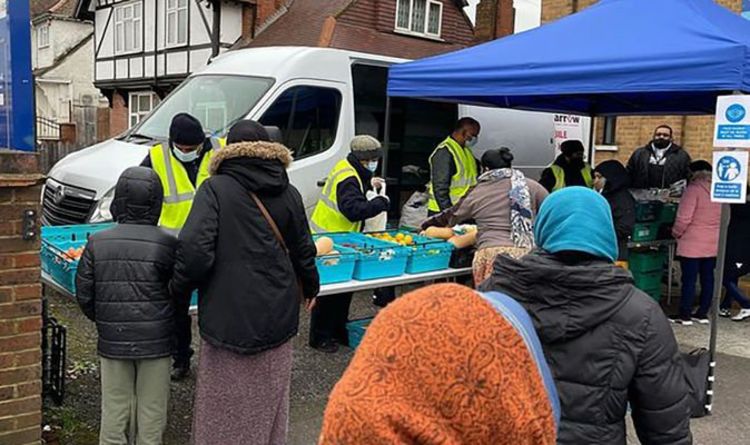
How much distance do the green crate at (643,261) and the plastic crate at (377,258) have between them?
3.98 m

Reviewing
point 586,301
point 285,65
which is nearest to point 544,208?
point 586,301

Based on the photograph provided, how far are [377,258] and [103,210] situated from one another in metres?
2.90

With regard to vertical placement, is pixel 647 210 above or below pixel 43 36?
below

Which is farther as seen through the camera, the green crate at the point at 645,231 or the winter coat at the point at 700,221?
the green crate at the point at 645,231

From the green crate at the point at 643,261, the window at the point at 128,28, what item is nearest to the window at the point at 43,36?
the window at the point at 128,28

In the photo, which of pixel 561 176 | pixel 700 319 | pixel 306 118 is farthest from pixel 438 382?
pixel 700 319

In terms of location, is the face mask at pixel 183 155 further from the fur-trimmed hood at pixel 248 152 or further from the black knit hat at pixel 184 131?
the fur-trimmed hood at pixel 248 152

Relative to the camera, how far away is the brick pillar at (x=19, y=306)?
3.31 meters

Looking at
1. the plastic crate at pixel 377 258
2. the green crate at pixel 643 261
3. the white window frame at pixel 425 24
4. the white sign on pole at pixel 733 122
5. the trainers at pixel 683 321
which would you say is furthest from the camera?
the white window frame at pixel 425 24

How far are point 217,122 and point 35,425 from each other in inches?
168

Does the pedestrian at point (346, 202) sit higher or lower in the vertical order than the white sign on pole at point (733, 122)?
lower

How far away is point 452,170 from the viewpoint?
691 centimetres

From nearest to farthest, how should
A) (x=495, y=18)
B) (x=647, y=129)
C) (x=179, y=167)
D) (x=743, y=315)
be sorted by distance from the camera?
(x=179, y=167), (x=743, y=315), (x=647, y=129), (x=495, y=18)

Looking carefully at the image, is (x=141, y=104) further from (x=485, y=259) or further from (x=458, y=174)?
(x=485, y=259)
